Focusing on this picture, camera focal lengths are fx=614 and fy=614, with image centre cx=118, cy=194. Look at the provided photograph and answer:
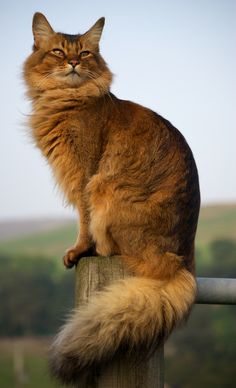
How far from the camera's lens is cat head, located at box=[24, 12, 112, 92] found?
13.4ft

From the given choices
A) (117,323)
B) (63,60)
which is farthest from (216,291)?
(63,60)

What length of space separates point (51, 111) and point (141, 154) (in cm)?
76

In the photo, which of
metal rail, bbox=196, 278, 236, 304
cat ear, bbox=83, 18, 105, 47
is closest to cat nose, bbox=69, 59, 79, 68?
cat ear, bbox=83, 18, 105, 47

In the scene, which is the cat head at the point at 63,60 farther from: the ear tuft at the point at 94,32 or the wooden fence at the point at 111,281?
the wooden fence at the point at 111,281

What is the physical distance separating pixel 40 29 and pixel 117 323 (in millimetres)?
2269

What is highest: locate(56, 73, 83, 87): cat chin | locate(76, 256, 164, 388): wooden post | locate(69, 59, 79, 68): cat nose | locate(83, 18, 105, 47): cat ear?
locate(83, 18, 105, 47): cat ear

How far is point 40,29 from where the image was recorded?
419 centimetres

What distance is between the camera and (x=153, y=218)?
3.39 meters

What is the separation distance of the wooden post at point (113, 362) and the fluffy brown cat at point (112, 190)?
0.04 m

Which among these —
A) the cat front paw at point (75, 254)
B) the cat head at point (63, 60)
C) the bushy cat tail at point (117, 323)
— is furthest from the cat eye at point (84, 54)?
the bushy cat tail at point (117, 323)

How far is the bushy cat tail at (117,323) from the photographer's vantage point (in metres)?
2.65

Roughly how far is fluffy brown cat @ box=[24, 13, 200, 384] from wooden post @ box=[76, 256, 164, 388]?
4 centimetres

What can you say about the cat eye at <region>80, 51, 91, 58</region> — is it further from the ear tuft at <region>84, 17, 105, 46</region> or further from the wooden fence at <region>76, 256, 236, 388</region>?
the wooden fence at <region>76, 256, 236, 388</region>

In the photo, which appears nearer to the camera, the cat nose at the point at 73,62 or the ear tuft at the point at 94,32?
the cat nose at the point at 73,62
